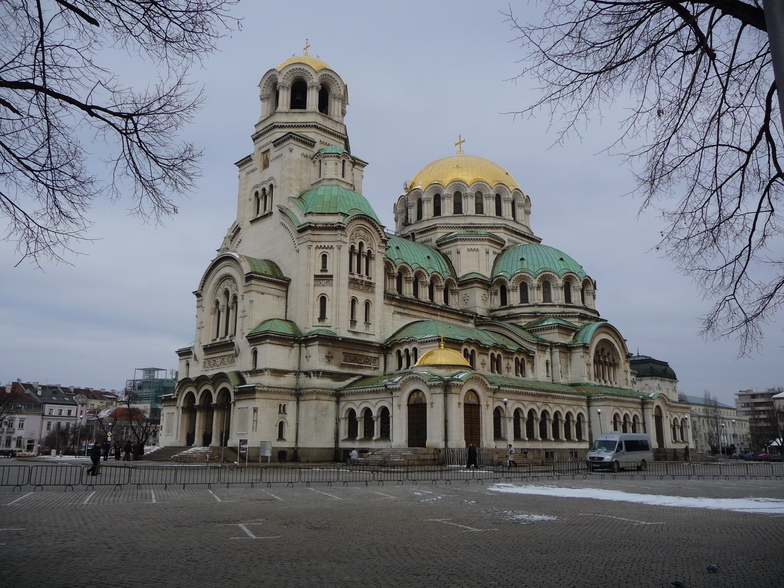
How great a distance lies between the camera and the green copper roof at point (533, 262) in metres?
58.9

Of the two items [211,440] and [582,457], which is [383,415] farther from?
[582,457]

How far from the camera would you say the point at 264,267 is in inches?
1852

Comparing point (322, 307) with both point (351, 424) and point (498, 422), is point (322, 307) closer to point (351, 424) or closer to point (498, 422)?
point (351, 424)

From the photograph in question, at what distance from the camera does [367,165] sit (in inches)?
2138

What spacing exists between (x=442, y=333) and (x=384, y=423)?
25.0ft

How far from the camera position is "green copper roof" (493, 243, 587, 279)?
58.9 metres

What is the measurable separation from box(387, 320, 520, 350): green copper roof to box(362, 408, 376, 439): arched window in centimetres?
656

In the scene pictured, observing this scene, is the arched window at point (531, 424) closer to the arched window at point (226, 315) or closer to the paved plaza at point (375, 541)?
the arched window at point (226, 315)

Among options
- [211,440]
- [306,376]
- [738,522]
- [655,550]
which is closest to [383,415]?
[306,376]

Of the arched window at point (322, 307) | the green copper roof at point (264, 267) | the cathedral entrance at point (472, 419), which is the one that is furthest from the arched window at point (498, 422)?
the green copper roof at point (264, 267)

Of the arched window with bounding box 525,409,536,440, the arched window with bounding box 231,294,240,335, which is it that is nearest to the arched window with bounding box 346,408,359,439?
the arched window with bounding box 231,294,240,335

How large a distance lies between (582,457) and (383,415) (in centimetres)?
1673

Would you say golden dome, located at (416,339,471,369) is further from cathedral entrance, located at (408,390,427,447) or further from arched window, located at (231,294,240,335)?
arched window, located at (231,294,240,335)

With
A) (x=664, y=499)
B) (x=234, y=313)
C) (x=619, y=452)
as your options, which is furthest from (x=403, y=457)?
(x=664, y=499)
